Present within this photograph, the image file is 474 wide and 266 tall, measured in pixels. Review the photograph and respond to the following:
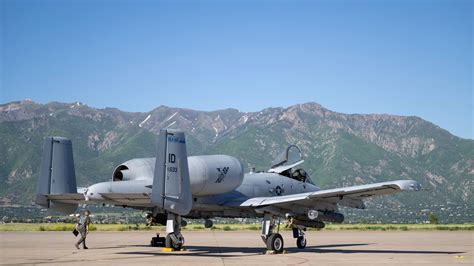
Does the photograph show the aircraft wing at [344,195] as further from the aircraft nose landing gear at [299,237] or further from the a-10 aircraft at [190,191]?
the aircraft nose landing gear at [299,237]

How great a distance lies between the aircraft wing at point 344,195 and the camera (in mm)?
24781

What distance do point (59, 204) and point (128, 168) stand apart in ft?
9.13

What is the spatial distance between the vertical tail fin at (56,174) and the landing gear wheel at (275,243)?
23.6 feet

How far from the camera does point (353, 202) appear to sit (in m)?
29.0

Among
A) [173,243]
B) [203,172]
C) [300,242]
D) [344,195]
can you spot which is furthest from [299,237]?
[203,172]

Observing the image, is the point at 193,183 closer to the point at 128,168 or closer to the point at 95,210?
the point at 128,168

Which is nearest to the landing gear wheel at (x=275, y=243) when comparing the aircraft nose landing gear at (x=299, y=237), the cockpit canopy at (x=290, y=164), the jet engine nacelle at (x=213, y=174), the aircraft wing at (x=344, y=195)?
the aircraft wing at (x=344, y=195)

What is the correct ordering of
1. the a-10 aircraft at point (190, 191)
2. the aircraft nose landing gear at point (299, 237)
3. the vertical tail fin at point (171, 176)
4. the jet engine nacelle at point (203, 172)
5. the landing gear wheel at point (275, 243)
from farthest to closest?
the aircraft nose landing gear at point (299, 237), the landing gear wheel at point (275, 243), the jet engine nacelle at point (203, 172), the a-10 aircraft at point (190, 191), the vertical tail fin at point (171, 176)

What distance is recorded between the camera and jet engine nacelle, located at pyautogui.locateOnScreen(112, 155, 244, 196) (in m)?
25.7

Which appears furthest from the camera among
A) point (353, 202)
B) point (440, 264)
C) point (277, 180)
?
point (277, 180)

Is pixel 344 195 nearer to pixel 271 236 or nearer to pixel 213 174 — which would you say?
pixel 271 236

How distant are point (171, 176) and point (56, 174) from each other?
5.00 meters

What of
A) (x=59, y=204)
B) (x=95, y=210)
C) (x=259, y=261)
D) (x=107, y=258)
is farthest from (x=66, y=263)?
(x=95, y=210)

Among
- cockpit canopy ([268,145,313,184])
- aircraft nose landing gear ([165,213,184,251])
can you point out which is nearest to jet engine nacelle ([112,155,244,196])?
aircraft nose landing gear ([165,213,184,251])
